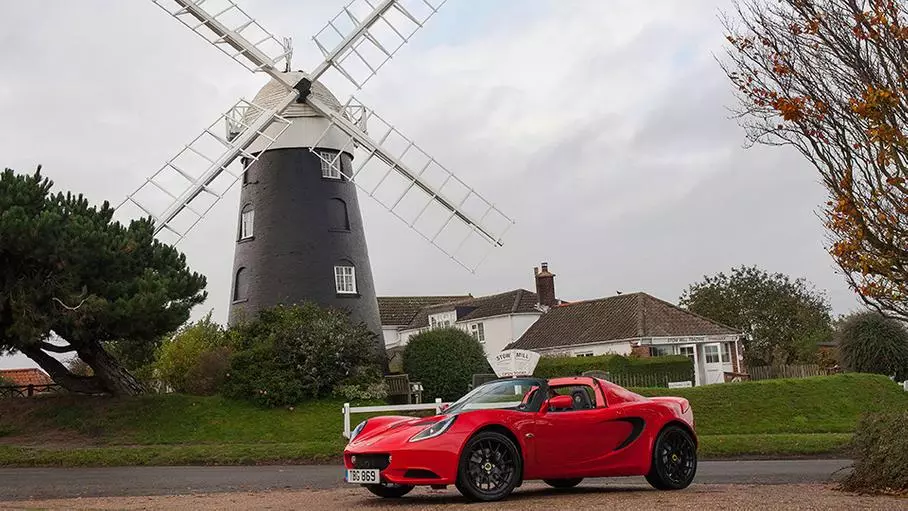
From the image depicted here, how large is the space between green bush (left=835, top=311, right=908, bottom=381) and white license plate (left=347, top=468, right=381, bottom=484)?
38.1 metres

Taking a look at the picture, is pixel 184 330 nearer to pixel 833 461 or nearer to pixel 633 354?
pixel 633 354

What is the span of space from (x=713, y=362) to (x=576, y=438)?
36.7m

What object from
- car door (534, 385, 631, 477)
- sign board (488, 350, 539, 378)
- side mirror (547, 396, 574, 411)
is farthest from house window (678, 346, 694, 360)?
side mirror (547, 396, 574, 411)

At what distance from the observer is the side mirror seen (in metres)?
11.2

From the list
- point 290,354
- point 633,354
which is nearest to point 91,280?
point 290,354

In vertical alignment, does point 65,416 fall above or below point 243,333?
below

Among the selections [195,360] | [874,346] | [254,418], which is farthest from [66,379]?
[874,346]

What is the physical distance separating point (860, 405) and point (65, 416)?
25.6m

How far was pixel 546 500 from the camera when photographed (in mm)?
10391

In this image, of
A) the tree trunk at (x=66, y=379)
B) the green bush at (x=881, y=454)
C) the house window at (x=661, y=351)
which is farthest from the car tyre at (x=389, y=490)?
the house window at (x=661, y=351)

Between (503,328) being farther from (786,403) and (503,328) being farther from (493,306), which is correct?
(786,403)

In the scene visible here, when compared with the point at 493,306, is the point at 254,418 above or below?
below

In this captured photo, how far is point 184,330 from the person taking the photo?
36688 millimetres

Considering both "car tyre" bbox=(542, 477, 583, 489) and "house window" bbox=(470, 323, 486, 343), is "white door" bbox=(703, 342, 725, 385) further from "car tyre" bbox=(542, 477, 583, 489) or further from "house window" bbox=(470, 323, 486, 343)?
"car tyre" bbox=(542, 477, 583, 489)
